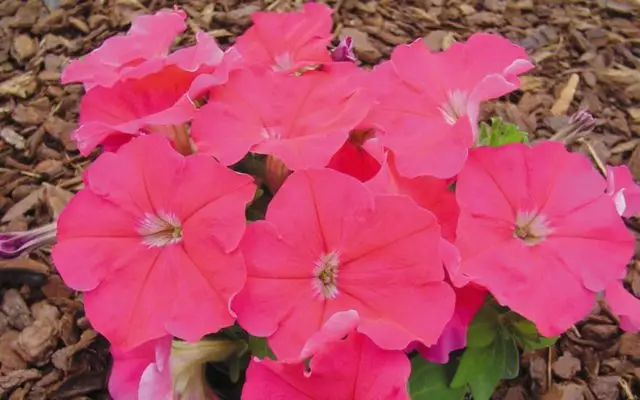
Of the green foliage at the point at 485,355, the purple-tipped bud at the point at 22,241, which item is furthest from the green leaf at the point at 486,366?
the purple-tipped bud at the point at 22,241

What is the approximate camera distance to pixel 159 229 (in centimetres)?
92

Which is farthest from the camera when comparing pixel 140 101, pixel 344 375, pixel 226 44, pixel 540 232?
pixel 226 44

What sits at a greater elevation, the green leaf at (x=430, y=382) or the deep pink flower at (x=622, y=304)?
the deep pink flower at (x=622, y=304)

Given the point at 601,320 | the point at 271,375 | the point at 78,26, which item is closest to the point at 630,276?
the point at 601,320

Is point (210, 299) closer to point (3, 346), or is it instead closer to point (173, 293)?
point (173, 293)

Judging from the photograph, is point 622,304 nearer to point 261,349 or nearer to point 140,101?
point 261,349

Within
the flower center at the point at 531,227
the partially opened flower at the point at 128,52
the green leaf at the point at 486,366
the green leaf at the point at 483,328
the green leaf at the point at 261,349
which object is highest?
the partially opened flower at the point at 128,52

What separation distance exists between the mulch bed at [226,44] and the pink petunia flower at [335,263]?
60cm

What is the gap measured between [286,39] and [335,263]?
0.42 m

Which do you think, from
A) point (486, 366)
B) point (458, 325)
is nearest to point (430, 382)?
point (486, 366)

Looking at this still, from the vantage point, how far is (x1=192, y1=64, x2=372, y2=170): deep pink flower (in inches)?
36.2

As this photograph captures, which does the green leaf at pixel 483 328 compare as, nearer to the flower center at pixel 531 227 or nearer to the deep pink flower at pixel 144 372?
the flower center at pixel 531 227

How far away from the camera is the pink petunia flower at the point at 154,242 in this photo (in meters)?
0.85

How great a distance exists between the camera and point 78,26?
6.44ft
